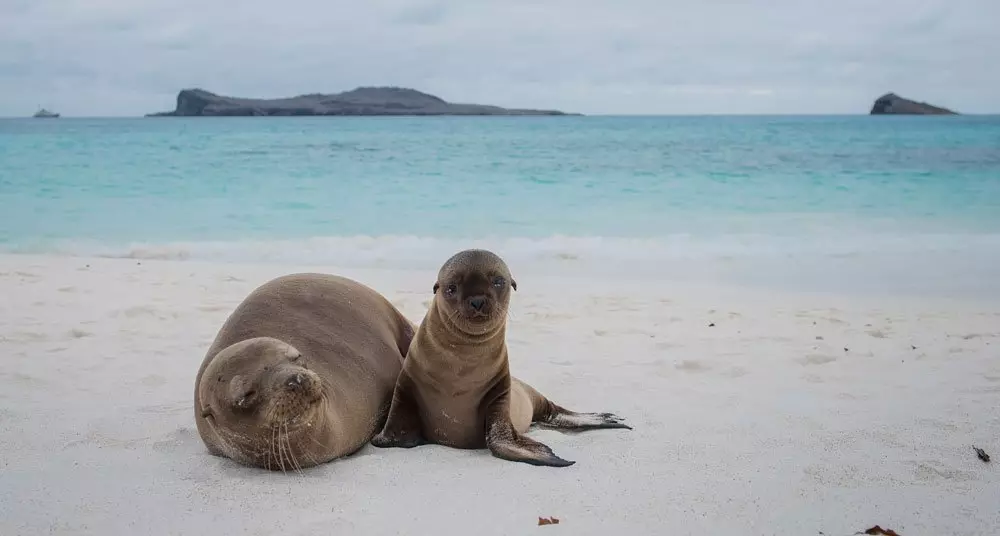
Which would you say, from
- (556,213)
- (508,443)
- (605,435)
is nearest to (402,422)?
(508,443)

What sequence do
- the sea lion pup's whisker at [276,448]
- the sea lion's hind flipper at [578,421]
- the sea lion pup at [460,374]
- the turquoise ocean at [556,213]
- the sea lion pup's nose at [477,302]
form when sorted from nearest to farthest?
1. the sea lion pup's whisker at [276,448]
2. the sea lion pup's nose at [477,302]
3. the sea lion pup at [460,374]
4. the sea lion's hind flipper at [578,421]
5. the turquoise ocean at [556,213]

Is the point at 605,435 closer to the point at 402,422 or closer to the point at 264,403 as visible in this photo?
the point at 402,422

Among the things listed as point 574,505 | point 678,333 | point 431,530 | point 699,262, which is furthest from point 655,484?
point 699,262

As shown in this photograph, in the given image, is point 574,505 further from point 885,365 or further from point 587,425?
point 885,365

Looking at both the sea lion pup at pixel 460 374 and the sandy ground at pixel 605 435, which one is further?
the sea lion pup at pixel 460 374

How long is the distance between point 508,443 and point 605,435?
0.59m

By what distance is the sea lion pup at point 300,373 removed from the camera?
12.5 ft

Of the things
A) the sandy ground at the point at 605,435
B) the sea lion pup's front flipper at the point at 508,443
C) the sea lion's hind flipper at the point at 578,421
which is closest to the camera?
the sandy ground at the point at 605,435

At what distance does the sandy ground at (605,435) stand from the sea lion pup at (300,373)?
13 cm

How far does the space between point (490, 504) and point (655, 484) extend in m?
0.71

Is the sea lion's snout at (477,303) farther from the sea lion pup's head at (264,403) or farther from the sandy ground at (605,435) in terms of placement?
the sea lion pup's head at (264,403)

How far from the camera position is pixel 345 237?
1521cm

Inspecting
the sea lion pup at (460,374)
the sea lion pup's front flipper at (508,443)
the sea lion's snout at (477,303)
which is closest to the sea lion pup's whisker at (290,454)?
the sea lion pup at (460,374)

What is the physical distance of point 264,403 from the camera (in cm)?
377
